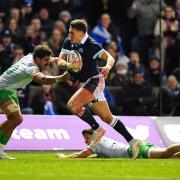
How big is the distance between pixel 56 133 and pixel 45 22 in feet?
19.2

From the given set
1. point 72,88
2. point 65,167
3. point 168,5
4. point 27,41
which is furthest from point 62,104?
point 65,167

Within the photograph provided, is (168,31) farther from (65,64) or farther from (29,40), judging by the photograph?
Result: (65,64)

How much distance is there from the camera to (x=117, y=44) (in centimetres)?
2381

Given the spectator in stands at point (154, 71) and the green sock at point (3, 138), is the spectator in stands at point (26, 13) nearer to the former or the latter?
the spectator in stands at point (154, 71)

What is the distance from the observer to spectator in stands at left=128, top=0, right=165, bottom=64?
2422 centimetres

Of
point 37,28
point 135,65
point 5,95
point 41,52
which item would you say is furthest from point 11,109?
point 135,65

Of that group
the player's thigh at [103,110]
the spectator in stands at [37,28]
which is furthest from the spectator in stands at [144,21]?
the player's thigh at [103,110]

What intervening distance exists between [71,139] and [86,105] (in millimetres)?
Result: 2352

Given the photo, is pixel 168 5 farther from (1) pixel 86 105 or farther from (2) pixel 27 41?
(1) pixel 86 105

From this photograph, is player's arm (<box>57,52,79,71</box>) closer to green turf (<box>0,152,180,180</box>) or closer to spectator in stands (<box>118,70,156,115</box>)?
green turf (<box>0,152,180,180</box>)

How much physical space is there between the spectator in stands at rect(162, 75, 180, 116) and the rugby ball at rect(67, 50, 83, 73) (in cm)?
735

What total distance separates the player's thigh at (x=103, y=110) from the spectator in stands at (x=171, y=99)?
6974 mm

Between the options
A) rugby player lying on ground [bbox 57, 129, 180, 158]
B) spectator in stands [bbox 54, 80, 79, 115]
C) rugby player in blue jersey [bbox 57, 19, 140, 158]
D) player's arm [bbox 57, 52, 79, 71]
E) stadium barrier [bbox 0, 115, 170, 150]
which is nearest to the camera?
player's arm [bbox 57, 52, 79, 71]

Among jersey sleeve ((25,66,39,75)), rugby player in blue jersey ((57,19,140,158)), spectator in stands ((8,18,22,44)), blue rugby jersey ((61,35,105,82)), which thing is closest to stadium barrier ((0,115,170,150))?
rugby player in blue jersey ((57,19,140,158))
